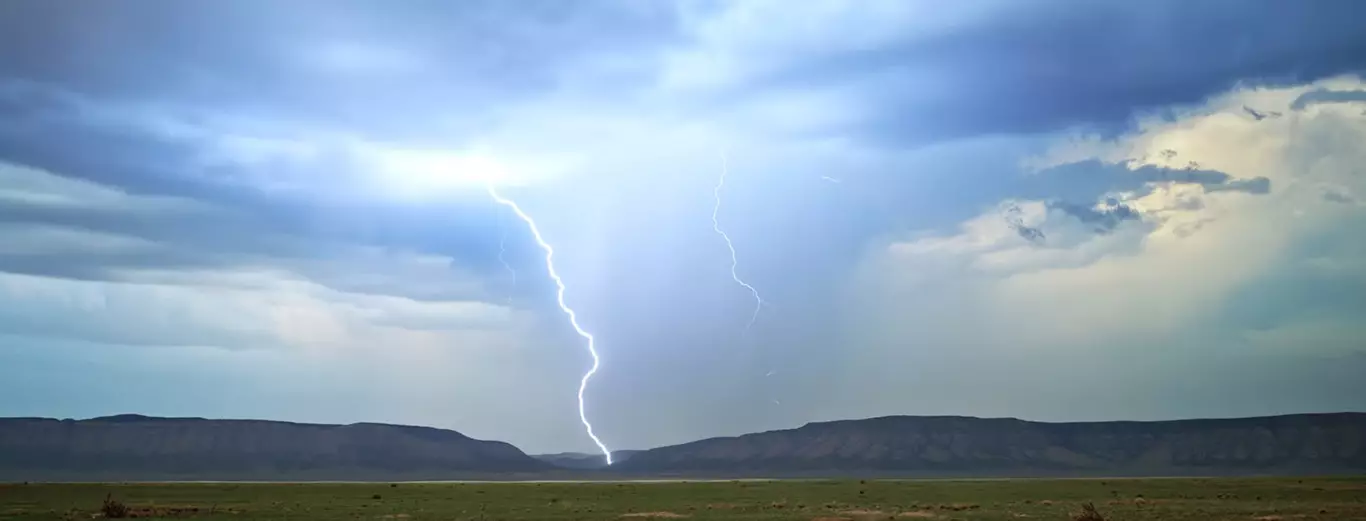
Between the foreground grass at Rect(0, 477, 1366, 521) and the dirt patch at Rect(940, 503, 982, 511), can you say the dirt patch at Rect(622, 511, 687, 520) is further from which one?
the dirt patch at Rect(940, 503, 982, 511)

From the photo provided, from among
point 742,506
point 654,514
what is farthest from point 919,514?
point 654,514

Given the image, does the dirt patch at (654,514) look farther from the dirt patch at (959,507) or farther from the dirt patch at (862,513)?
the dirt patch at (959,507)

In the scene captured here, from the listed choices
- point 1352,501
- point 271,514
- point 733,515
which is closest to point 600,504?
point 733,515

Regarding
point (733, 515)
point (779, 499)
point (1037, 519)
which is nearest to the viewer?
point (1037, 519)

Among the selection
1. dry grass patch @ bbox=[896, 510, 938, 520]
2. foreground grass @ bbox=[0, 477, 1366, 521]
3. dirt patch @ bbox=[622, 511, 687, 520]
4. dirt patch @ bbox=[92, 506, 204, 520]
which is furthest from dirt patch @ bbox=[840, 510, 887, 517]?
dirt patch @ bbox=[92, 506, 204, 520]

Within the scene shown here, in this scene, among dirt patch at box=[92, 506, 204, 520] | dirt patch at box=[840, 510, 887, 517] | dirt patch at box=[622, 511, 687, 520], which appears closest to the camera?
dirt patch at box=[92, 506, 204, 520]

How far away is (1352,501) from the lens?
63.5 m

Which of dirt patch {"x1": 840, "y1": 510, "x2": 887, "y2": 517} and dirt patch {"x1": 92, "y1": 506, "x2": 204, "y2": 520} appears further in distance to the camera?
dirt patch {"x1": 840, "y1": 510, "x2": 887, "y2": 517}

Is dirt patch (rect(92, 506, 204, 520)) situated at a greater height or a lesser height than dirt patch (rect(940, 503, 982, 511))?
lesser

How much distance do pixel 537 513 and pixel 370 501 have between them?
1932cm

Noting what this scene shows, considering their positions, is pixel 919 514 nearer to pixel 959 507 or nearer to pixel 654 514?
pixel 959 507

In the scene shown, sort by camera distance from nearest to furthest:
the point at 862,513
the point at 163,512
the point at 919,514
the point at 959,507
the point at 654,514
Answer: the point at 919,514 → the point at 862,513 → the point at 163,512 → the point at 654,514 → the point at 959,507

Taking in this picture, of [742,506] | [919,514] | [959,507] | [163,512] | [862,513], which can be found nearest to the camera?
[919,514]

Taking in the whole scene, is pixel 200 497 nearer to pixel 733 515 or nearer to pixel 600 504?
pixel 600 504
